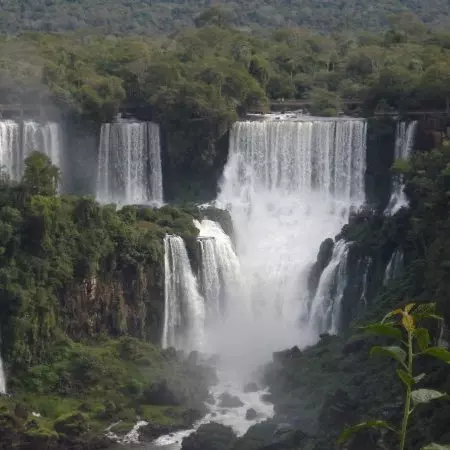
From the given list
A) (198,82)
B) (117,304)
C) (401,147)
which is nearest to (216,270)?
(117,304)

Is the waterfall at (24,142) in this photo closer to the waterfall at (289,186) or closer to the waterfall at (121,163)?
the waterfall at (121,163)

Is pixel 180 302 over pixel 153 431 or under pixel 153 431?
over

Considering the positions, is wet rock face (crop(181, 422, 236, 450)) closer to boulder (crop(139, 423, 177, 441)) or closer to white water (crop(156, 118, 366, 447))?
boulder (crop(139, 423, 177, 441))

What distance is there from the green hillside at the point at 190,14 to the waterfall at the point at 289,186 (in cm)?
4615

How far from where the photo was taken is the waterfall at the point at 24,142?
138 ft

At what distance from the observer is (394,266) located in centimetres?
3684

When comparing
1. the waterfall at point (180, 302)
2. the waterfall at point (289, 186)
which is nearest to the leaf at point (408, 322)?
the waterfall at point (180, 302)

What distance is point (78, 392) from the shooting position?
107 ft

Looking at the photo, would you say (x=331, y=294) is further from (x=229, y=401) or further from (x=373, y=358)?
(x=229, y=401)

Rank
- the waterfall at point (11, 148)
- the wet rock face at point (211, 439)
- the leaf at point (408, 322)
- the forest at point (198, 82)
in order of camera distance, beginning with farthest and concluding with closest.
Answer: the forest at point (198, 82), the waterfall at point (11, 148), the wet rock face at point (211, 439), the leaf at point (408, 322)

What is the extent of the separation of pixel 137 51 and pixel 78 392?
2354 cm

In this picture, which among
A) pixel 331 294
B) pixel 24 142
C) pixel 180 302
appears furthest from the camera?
pixel 24 142

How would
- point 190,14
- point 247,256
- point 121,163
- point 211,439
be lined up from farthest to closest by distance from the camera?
point 190,14 < point 121,163 < point 247,256 < point 211,439

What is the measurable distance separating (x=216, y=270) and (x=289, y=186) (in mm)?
7101
